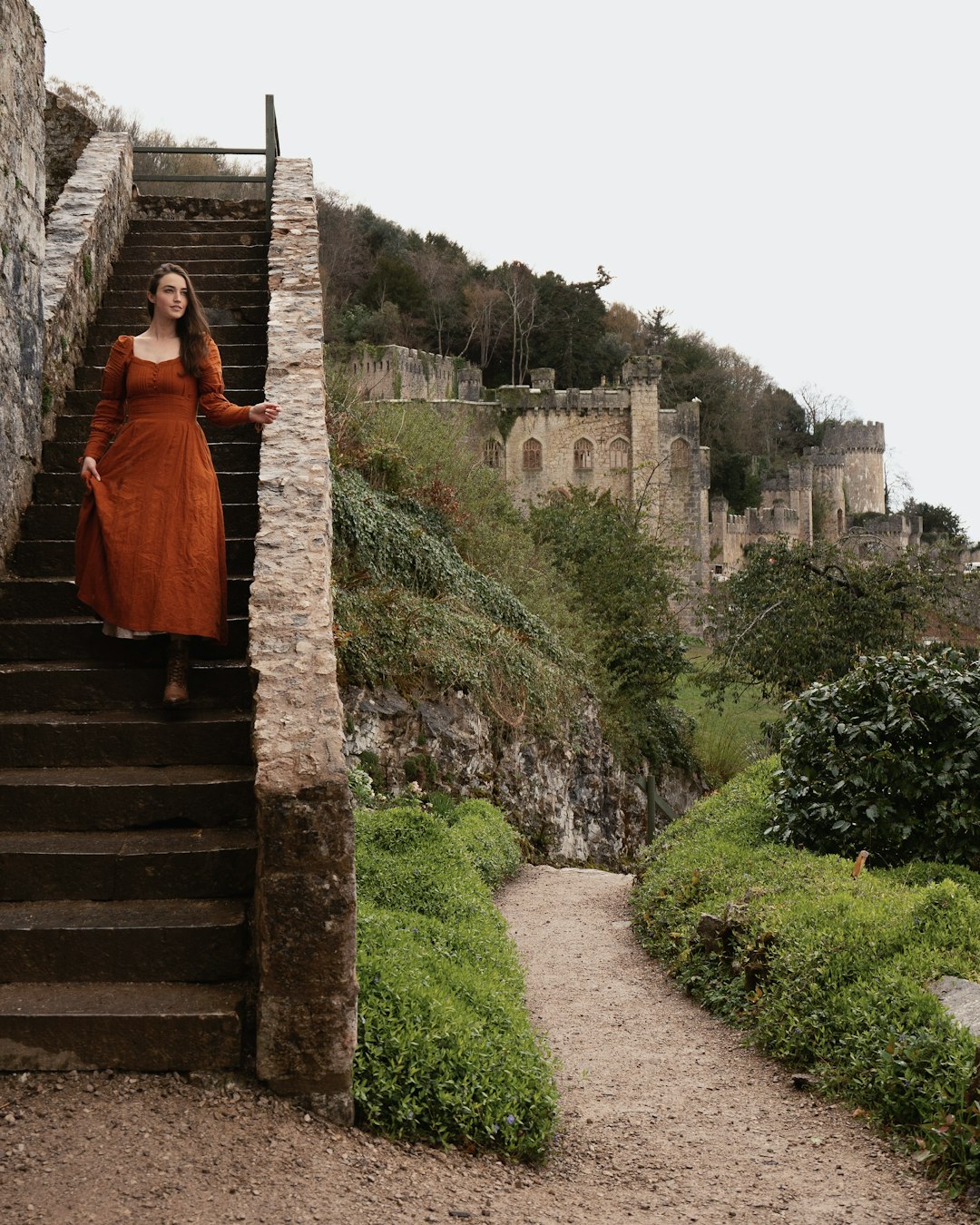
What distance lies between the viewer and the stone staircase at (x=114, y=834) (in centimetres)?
356

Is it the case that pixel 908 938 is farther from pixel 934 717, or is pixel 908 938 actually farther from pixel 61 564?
pixel 61 564

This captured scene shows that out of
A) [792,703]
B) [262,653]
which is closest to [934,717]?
[792,703]

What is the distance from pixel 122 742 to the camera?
4.50 metres

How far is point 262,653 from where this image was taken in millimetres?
4078

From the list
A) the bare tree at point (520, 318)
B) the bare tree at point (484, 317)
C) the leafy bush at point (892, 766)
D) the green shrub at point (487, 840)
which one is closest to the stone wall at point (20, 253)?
the green shrub at point (487, 840)

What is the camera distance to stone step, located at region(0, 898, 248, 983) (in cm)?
374

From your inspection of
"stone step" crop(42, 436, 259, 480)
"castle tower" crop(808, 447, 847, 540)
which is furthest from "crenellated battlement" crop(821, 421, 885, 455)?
"stone step" crop(42, 436, 259, 480)

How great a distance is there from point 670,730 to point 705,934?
11.0 metres

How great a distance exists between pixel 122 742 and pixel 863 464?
224ft

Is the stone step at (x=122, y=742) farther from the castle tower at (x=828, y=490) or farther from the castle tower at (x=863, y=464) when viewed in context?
the castle tower at (x=863, y=464)

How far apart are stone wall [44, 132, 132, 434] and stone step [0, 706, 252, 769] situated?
8.52 ft

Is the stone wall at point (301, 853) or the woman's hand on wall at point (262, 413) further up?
the woman's hand on wall at point (262, 413)

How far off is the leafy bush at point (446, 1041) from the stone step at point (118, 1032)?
0.52 m

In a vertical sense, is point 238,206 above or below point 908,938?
above
